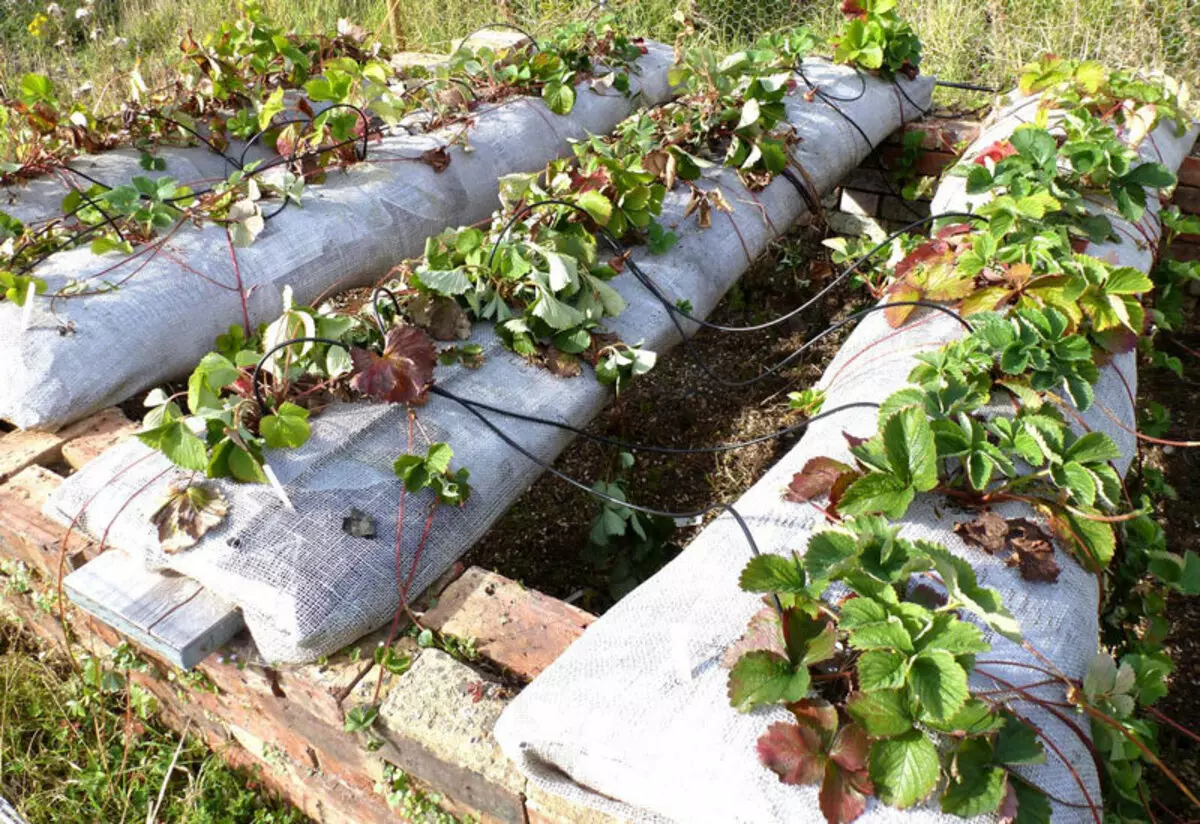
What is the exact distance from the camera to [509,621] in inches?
67.9

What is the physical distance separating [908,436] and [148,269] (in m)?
2.01

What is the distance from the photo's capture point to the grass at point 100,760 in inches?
79.0

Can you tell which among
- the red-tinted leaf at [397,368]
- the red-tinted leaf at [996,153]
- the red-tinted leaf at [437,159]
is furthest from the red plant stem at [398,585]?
the red-tinted leaf at [996,153]

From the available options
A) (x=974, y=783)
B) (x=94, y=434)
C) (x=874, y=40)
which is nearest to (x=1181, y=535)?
(x=974, y=783)

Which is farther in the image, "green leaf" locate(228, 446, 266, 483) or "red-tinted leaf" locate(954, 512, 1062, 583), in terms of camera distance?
"green leaf" locate(228, 446, 266, 483)

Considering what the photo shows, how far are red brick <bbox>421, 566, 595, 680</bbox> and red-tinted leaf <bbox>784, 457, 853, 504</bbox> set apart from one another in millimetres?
436

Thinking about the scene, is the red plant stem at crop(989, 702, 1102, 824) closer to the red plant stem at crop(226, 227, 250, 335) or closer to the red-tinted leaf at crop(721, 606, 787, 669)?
the red-tinted leaf at crop(721, 606, 787, 669)

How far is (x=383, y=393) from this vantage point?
1.93 metres

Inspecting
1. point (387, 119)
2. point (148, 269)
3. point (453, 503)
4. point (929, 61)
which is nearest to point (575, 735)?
point (453, 503)

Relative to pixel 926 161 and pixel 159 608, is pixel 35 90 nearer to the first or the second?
pixel 159 608

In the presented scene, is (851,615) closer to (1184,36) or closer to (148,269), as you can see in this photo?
(148,269)

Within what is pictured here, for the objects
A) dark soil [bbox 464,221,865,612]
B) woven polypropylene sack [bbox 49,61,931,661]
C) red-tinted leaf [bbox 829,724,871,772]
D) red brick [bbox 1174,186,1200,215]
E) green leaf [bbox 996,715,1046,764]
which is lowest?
dark soil [bbox 464,221,865,612]

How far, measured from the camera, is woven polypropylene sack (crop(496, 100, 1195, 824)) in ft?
4.03

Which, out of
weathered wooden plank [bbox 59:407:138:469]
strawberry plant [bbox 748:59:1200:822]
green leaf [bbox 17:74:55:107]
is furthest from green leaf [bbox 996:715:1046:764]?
green leaf [bbox 17:74:55:107]
